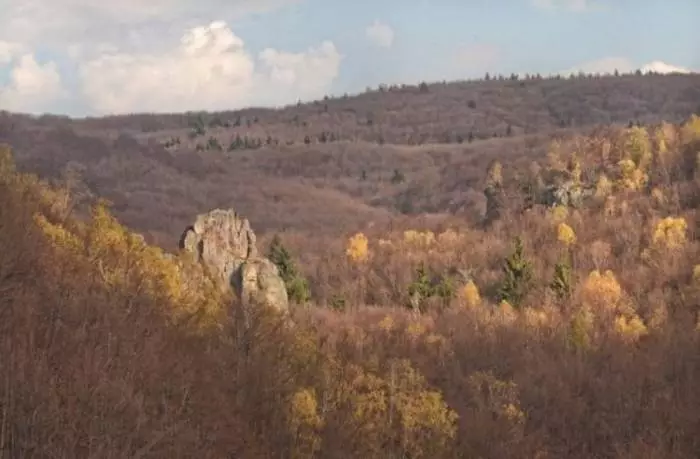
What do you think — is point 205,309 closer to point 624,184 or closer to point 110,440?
point 110,440

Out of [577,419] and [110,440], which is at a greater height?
[110,440]

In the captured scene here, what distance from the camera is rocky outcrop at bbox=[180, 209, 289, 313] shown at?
73.2 m

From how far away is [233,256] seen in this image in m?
79.8

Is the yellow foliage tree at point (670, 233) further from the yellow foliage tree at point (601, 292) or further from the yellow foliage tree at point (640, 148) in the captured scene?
the yellow foliage tree at point (640, 148)

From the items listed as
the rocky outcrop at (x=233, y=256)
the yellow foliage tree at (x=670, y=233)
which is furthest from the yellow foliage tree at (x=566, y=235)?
the rocky outcrop at (x=233, y=256)

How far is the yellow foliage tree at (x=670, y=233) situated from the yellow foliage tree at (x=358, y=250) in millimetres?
43672

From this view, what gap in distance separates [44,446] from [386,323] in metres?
72.4

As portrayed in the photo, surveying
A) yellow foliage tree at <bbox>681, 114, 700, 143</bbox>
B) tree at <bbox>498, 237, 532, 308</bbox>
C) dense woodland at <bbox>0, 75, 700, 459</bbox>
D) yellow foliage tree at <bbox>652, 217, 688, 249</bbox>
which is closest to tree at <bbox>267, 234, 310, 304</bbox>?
dense woodland at <bbox>0, 75, 700, 459</bbox>

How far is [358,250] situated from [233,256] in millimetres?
61480

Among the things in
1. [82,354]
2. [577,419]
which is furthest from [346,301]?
[82,354]

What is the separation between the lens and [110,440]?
20.6m

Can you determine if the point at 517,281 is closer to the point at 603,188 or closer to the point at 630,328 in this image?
the point at 630,328

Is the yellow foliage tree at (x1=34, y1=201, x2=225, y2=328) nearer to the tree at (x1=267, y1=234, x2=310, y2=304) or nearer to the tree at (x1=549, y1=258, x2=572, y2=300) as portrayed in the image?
the tree at (x1=267, y1=234, x2=310, y2=304)

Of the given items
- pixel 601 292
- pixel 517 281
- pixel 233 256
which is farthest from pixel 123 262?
pixel 601 292
